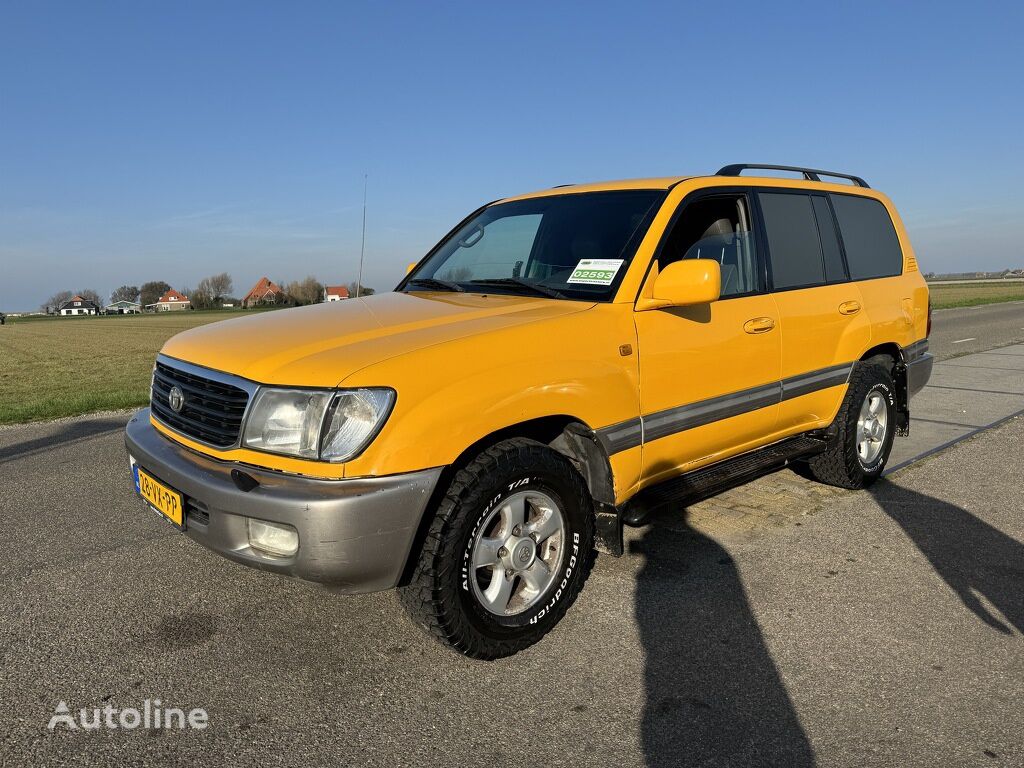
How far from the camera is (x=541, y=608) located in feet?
9.63

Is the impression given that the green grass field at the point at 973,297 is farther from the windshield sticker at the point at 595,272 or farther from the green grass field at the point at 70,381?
the windshield sticker at the point at 595,272

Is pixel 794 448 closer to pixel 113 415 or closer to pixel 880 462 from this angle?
pixel 880 462

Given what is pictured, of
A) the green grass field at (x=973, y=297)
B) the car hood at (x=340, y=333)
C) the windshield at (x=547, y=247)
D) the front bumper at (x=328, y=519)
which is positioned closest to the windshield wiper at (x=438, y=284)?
the windshield at (x=547, y=247)

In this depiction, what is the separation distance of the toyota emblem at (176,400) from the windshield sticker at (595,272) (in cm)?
174

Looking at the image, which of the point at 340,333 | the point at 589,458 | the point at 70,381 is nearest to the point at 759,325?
the point at 589,458

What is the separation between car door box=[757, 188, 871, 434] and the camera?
407cm

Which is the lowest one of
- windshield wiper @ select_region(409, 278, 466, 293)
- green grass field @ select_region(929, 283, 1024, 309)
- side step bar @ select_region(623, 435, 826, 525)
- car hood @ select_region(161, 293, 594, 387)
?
side step bar @ select_region(623, 435, 826, 525)

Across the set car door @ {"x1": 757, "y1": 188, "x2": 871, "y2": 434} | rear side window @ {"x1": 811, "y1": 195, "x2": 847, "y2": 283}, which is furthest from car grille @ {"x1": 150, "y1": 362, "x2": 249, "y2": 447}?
rear side window @ {"x1": 811, "y1": 195, "x2": 847, "y2": 283}

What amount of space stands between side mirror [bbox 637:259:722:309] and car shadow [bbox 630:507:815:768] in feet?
4.22

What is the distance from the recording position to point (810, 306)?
13.7 ft

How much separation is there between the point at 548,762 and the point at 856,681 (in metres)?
1.18

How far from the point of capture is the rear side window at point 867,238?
4.68 m

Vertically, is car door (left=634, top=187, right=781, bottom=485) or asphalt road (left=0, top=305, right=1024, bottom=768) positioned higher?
car door (left=634, top=187, right=781, bottom=485)

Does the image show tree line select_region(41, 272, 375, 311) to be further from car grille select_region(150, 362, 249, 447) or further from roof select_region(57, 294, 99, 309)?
car grille select_region(150, 362, 249, 447)
